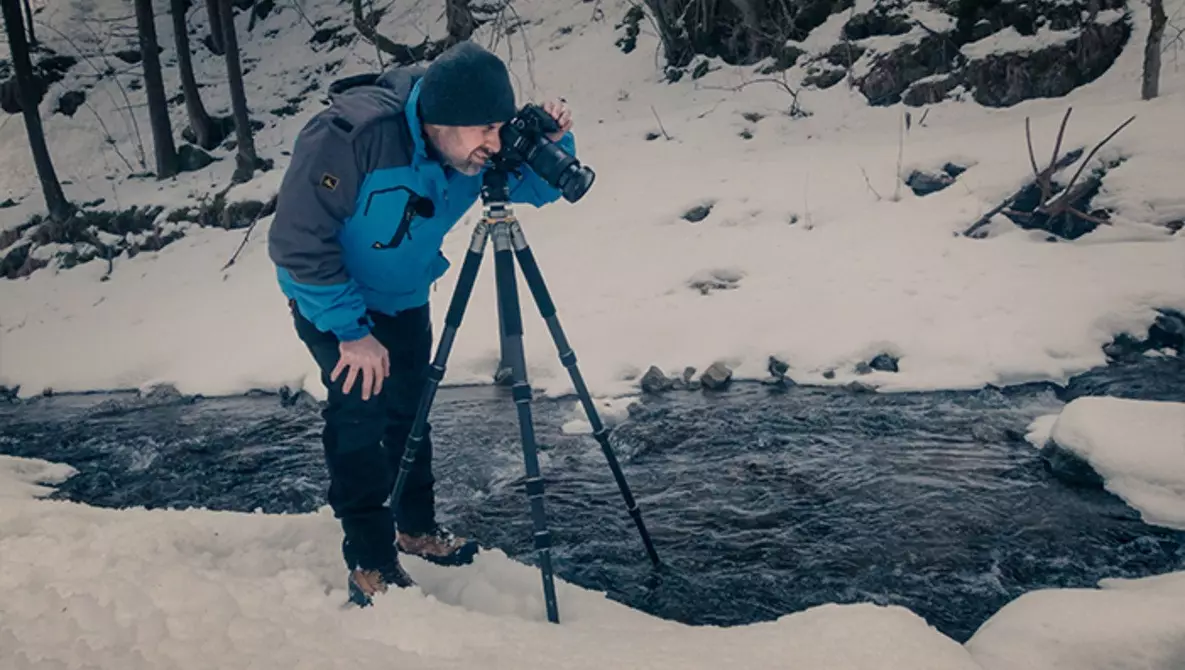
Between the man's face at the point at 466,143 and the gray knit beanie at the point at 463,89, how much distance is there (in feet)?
0.13

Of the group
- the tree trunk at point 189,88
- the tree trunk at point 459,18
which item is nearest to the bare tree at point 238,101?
the tree trunk at point 189,88

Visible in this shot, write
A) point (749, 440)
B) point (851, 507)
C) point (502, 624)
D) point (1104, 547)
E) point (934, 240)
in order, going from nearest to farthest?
point (502, 624)
point (1104, 547)
point (851, 507)
point (749, 440)
point (934, 240)

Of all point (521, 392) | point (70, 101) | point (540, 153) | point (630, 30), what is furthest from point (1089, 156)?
point (70, 101)

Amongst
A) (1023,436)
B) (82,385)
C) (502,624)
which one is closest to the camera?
(502,624)

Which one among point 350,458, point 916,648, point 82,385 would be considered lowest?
point 82,385

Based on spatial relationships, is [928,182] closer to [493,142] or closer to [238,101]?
[493,142]

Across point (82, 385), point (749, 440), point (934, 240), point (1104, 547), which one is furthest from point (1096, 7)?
point (82, 385)

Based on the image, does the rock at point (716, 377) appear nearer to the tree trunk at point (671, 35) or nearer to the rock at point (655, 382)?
the rock at point (655, 382)

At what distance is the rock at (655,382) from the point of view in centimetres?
683

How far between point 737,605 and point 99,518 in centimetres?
259

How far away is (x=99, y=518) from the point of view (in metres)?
3.26

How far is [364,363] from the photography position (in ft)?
8.96

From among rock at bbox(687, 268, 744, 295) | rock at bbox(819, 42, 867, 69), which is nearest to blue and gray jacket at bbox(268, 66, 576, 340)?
rock at bbox(687, 268, 744, 295)

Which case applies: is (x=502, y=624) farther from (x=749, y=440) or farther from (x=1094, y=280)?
(x=1094, y=280)
